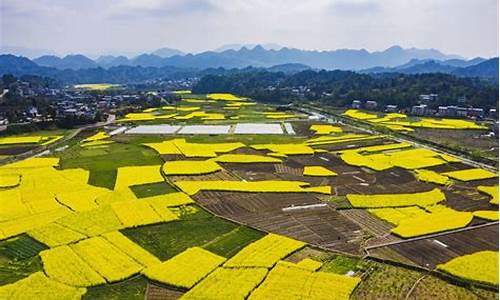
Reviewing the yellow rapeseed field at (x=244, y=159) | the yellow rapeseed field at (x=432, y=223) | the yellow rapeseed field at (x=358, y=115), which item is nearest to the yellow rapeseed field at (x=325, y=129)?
the yellow rapeseed field at (x=358, y=115)

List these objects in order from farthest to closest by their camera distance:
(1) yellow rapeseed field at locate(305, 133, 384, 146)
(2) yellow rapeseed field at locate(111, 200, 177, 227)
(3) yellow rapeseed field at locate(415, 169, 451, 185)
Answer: (1) yellow rapeseed field at locate(305, 133, 384, 146)
(3) yellow rapeseed field at locate(415, 169, 451, 185)
(2) yellow rapeseed field at locate(111, 200, 177, 227)

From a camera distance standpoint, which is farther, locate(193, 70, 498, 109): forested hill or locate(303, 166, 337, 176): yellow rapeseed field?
locate(193, 70, 498, 109): forested hill

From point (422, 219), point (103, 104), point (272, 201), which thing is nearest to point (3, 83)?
point (103, 104)

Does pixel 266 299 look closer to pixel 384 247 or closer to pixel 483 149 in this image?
pixel 384 247

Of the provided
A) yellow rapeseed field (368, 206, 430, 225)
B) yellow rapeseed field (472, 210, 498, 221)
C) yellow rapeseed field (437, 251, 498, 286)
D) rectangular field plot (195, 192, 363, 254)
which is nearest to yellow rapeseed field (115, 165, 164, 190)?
rectangular field plot (195, 192, 363, 254)

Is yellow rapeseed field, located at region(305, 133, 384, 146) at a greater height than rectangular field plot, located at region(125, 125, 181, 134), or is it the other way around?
yellow rapeseed field, located at region(305, 133, 384, 146)

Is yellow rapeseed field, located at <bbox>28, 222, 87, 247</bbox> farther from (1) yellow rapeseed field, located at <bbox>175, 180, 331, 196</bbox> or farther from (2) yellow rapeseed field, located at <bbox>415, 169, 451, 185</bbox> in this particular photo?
(2) yellow rapeseed field, located at <bbox>415, 169, 451, 185</bbox>

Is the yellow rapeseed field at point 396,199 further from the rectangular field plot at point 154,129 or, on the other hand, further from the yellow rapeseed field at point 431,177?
the rectangular field plot at point 154,129
